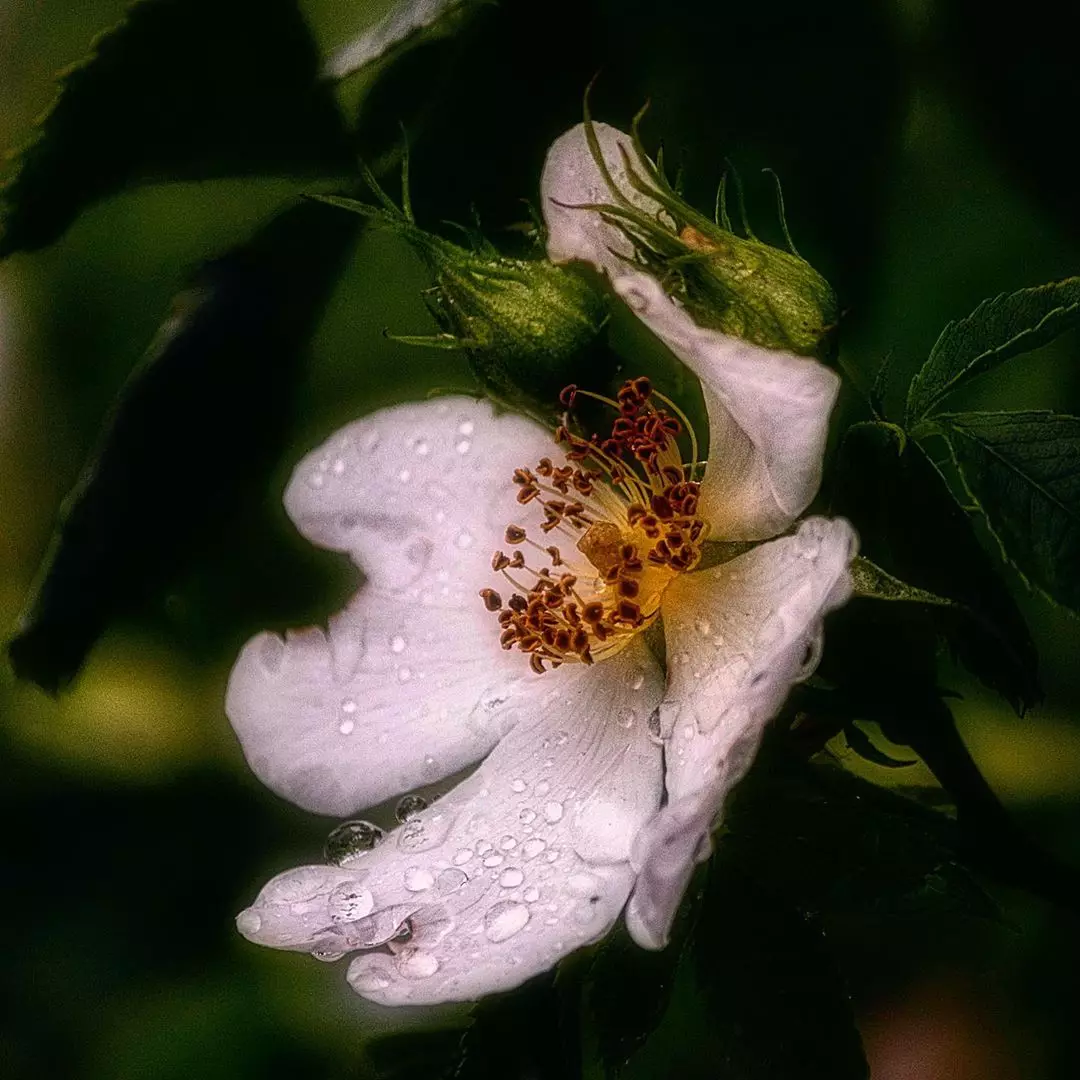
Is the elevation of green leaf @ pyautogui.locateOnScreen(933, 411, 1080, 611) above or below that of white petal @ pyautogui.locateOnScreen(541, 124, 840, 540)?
below

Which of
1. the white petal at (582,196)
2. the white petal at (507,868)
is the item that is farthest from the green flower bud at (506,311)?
the white petal at (507,868)

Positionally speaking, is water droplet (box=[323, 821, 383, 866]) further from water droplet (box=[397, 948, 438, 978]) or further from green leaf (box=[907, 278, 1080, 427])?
green leaf (box=[907, 278, 1080, 427])

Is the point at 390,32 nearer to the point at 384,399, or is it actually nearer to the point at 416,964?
the point at 384,399

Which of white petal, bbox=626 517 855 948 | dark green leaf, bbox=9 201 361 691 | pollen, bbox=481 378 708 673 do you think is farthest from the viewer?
dark green leaf, bbox=9 201 361 691

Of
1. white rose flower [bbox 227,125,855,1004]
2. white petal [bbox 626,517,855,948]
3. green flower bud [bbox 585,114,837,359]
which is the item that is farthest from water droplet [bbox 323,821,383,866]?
green flower bud [bbox 585,114,837,359]

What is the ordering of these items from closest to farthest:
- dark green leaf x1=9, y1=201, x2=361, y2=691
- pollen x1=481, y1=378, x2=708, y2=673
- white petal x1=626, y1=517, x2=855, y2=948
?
white petal x1=626, y1=517, x2=855, y2=948 → pollen x1=481, y1=378, x2=708, y2=673 → dark green leaf x1=9, y1=201, x2=361, y2=691

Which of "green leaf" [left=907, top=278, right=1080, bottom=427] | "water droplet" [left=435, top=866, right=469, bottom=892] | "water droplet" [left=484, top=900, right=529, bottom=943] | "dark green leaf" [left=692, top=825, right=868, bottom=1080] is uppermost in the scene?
"green leaf" [left=907, top=278, right=1080, bottom=427]

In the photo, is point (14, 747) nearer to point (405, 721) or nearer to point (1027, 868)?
point (405, 721)

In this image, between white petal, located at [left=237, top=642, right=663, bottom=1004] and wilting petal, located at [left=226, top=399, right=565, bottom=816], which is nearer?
white petal, located at [left=237, top=642, right=663, bottom=1004]
